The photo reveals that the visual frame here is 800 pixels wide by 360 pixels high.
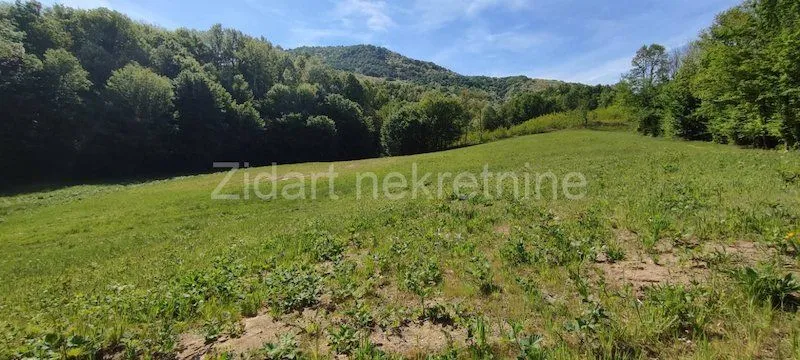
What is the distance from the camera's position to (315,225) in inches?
544

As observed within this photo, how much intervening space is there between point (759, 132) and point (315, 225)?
135 feet

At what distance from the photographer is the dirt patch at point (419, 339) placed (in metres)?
4.59

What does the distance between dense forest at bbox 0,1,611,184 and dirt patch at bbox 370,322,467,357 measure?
6079 centimetres

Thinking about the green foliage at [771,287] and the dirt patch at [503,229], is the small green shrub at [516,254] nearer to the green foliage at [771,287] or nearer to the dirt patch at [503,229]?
the dirt patch at [503,229]

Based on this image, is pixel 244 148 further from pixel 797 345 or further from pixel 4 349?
pixel 797 345

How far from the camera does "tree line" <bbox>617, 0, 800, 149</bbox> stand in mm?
29600

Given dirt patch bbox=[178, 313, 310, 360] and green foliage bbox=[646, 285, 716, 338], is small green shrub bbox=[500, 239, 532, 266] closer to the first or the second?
green foliage bbox=[646, 285, 716, 338]

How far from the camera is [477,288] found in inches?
244

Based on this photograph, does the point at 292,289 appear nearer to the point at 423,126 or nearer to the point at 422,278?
the point at 422,278

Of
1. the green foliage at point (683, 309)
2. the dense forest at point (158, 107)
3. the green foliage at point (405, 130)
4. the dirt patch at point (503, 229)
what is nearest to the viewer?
the green foliage at point (683, 309)

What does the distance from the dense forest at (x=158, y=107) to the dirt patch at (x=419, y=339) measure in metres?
60.8

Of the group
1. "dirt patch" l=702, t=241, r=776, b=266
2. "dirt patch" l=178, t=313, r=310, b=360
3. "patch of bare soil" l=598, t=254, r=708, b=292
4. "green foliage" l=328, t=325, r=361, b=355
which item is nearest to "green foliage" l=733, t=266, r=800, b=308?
"patch of bare soil" l=598, t=254, r=708, b=292

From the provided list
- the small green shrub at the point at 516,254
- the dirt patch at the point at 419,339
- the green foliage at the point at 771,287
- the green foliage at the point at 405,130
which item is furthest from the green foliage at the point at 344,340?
the green foliage at the point at 405,130

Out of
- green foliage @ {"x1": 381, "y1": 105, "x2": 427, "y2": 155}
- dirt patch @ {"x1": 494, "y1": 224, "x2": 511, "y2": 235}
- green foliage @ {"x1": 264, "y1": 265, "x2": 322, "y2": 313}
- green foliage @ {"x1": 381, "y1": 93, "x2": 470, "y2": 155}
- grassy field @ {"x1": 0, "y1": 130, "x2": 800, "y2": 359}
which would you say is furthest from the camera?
green foliage @ {"x1": 381, "y1": 93, "x2": 470, "y2": 155}
